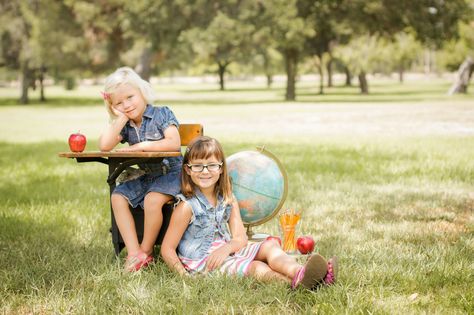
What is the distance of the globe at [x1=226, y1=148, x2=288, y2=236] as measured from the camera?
5.00 meters

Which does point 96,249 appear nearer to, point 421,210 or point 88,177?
→ point 421,210

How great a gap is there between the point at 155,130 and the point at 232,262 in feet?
4.23

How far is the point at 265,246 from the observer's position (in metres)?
4.41

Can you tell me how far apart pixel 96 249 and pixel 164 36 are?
31430mm

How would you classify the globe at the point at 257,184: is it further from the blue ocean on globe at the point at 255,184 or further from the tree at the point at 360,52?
the tree at the point at 360,52

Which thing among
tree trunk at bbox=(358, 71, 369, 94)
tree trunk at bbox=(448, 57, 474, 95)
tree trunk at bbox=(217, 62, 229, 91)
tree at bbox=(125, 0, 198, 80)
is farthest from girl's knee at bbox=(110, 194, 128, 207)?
tree trunk at bbox=(217, 62, 229, 91)

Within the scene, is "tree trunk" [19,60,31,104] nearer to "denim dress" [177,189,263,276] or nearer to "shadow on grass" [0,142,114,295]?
"shadow on grass" [0,142,114,295]

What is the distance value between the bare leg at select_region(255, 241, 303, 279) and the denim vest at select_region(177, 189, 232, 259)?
41cm

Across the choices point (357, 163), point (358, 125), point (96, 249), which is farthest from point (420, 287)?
point (358, 125)

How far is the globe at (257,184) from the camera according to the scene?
16.4 feet

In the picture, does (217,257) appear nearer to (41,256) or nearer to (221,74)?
(41,256)

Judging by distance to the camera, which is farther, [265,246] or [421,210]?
[421,210]

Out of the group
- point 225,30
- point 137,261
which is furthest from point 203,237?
point 225,30

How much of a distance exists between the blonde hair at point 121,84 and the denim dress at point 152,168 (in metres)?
0.13
